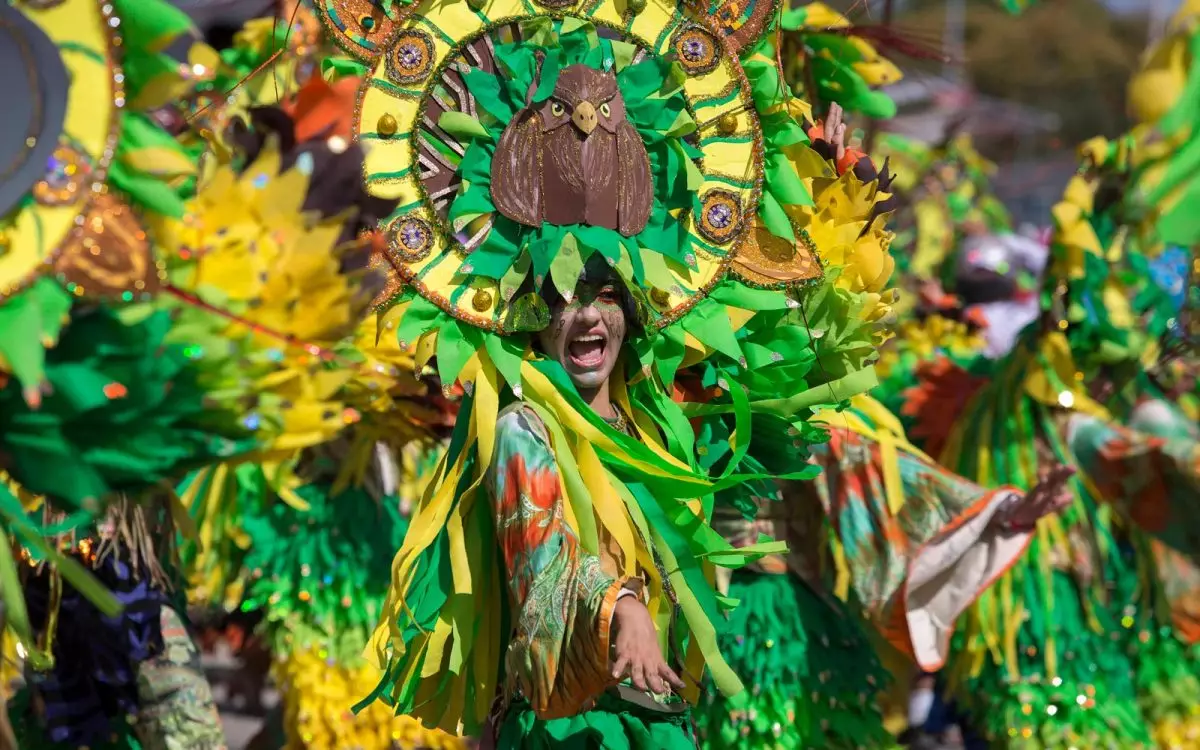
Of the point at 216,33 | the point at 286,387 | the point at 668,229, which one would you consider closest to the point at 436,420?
the point at 668,229

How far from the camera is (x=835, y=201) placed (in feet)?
11.7

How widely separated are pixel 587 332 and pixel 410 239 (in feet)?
1.23

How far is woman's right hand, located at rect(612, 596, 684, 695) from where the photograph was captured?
2.53 meters

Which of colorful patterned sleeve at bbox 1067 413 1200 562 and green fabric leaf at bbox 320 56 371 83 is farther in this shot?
colorful patterned sleeve at bbox 1067 413 1200 562

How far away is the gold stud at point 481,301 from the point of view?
3.05m

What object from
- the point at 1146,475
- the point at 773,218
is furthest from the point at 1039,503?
the point at 773,218

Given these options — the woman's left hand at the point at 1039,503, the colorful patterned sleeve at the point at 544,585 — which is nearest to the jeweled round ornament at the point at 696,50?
the colorful patterned sleeve at the point at 544,585

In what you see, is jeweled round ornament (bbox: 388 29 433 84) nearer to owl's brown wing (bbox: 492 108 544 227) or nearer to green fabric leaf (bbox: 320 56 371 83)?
green fabric leaf (bbox: 320 56 371 83)

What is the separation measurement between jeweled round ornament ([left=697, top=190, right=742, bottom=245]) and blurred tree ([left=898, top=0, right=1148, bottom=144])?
26.8 meters

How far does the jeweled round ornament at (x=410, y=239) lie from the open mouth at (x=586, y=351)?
0.33m

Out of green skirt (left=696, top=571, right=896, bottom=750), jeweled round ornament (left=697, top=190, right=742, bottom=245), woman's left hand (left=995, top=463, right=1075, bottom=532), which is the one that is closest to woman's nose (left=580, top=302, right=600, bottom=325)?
jeweled round ornament (left=697, top=190, right=742, bottom=245)

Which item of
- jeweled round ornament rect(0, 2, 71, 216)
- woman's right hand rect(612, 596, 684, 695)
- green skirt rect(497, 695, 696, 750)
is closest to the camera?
jeweled round ornament rect(0, 2, 71, 216)

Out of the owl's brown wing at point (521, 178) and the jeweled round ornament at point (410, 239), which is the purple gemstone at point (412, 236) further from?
the owl's brown wing at point (521, 178)

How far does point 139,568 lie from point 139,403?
67.1 inches
